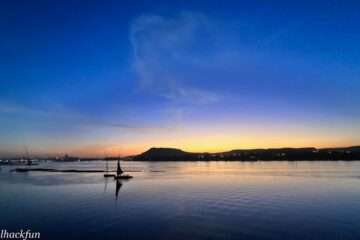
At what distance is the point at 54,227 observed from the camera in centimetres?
3112

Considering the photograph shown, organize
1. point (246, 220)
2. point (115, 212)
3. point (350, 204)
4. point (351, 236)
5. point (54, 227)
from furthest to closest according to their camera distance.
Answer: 1. point (350, 204)
2. point (115, 212)
3. point (246, 220)
4. point (54, 227)
5. point (351, 236)

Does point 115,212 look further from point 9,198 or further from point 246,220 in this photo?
point 9,198

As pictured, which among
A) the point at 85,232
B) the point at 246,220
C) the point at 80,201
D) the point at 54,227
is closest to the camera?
the point at 85,232

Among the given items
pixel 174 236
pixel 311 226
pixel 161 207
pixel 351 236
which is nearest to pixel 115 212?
pixel 161 207

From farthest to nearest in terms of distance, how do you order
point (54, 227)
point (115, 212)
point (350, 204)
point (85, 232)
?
point (350, 204)
point (115, 212)
point (54, 227)
point (85, 232)

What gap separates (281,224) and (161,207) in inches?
714

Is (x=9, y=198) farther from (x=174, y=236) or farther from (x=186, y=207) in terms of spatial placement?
(x=174, y=236)

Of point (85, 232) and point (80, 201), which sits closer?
point (85, 232)

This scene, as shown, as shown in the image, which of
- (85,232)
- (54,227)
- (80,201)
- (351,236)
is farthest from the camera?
(80,201)

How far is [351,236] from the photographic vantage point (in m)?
26.9

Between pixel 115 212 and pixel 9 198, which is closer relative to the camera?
pixel 115 212

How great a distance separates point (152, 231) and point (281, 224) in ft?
41.3

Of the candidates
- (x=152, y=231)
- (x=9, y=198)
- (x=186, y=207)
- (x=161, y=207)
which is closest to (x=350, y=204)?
(x=186, y=207)

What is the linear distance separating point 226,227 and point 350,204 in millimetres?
22639
